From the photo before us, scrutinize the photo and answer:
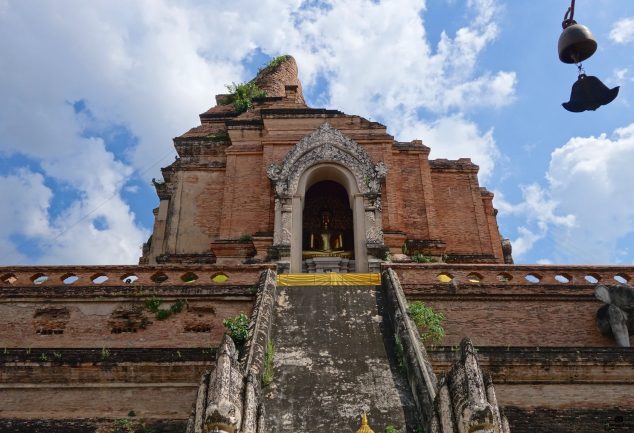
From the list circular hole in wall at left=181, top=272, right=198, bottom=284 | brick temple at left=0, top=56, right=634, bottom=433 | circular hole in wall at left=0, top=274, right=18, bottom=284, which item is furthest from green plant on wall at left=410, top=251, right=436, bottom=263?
circular hole in wall at left=0, top=274, right=18, bottom=284

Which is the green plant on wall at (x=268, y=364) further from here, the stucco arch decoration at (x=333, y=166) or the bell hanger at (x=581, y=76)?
the stucco arch decoration at (x=333, y=166)

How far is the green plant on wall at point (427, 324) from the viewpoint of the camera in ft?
37.2

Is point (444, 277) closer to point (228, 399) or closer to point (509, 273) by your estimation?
point (509, 273)

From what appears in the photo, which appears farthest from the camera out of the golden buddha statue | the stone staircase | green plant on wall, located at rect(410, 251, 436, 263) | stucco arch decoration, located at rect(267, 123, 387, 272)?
the golden buddha statue

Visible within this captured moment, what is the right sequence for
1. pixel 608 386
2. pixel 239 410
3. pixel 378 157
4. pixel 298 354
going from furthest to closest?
pixel 378 157, pixel 608 386, pixel 298 354, pixel 239 410

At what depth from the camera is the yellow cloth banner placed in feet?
→ 43.8

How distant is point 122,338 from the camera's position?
12000 millimetres

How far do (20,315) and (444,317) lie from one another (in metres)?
9.08

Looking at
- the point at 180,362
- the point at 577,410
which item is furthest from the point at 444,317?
the point at 180,362

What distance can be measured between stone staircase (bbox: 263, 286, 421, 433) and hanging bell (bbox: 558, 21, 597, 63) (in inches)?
197

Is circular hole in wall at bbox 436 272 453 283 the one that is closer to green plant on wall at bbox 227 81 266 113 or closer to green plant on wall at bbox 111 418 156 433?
green plant on wall at bbox 111 418 156 433

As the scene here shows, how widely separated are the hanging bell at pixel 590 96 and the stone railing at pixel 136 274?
8639 millimetres

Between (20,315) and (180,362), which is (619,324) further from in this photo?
(20,315)

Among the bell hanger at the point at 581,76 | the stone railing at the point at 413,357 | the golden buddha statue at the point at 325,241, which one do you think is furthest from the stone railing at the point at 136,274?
the bell hanger at the point at 581,76
